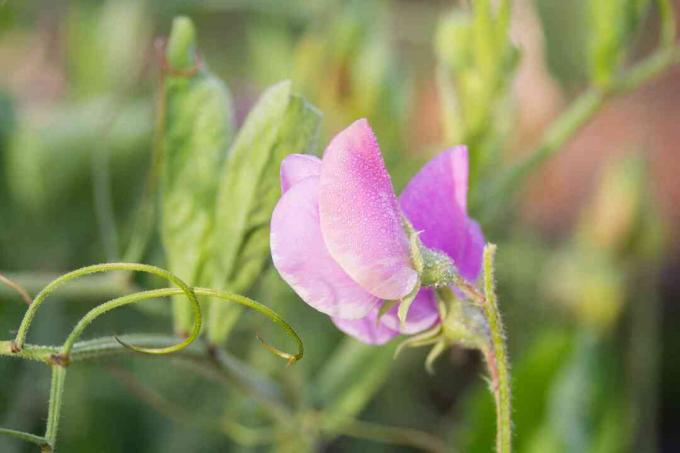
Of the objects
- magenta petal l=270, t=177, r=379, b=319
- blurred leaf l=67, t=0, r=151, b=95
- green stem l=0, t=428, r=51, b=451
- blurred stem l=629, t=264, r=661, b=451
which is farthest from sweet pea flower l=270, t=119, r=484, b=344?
blurred leaf l=67, t=0, r=151, b=95

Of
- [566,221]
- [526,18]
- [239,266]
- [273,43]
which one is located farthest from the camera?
[566,221]

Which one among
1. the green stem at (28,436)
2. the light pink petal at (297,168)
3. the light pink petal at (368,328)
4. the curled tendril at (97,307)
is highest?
the light pink petal at (297,168)

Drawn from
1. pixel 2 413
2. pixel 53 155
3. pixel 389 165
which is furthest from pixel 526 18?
pixel 2 413

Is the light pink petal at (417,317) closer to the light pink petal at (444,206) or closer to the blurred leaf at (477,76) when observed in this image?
the light pink petal at (444,206)

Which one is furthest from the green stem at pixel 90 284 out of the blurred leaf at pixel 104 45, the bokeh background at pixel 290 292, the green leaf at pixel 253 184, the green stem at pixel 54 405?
the blurred leaf at pixel 104 45

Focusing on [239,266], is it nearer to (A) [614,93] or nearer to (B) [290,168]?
(B) [290,168]

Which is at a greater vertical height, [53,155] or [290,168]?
[290,168]

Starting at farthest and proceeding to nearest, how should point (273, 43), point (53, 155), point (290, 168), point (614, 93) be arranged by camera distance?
point (273, 43) < point (53, 155) < point (614, 93) < point (290, 168)

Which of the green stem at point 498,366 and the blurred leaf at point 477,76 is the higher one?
the blurred leaf at point 477,76

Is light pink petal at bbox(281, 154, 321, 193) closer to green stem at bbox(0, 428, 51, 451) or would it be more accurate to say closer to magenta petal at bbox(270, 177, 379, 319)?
magenta petal at bbox(270, 177, 379, 319)
